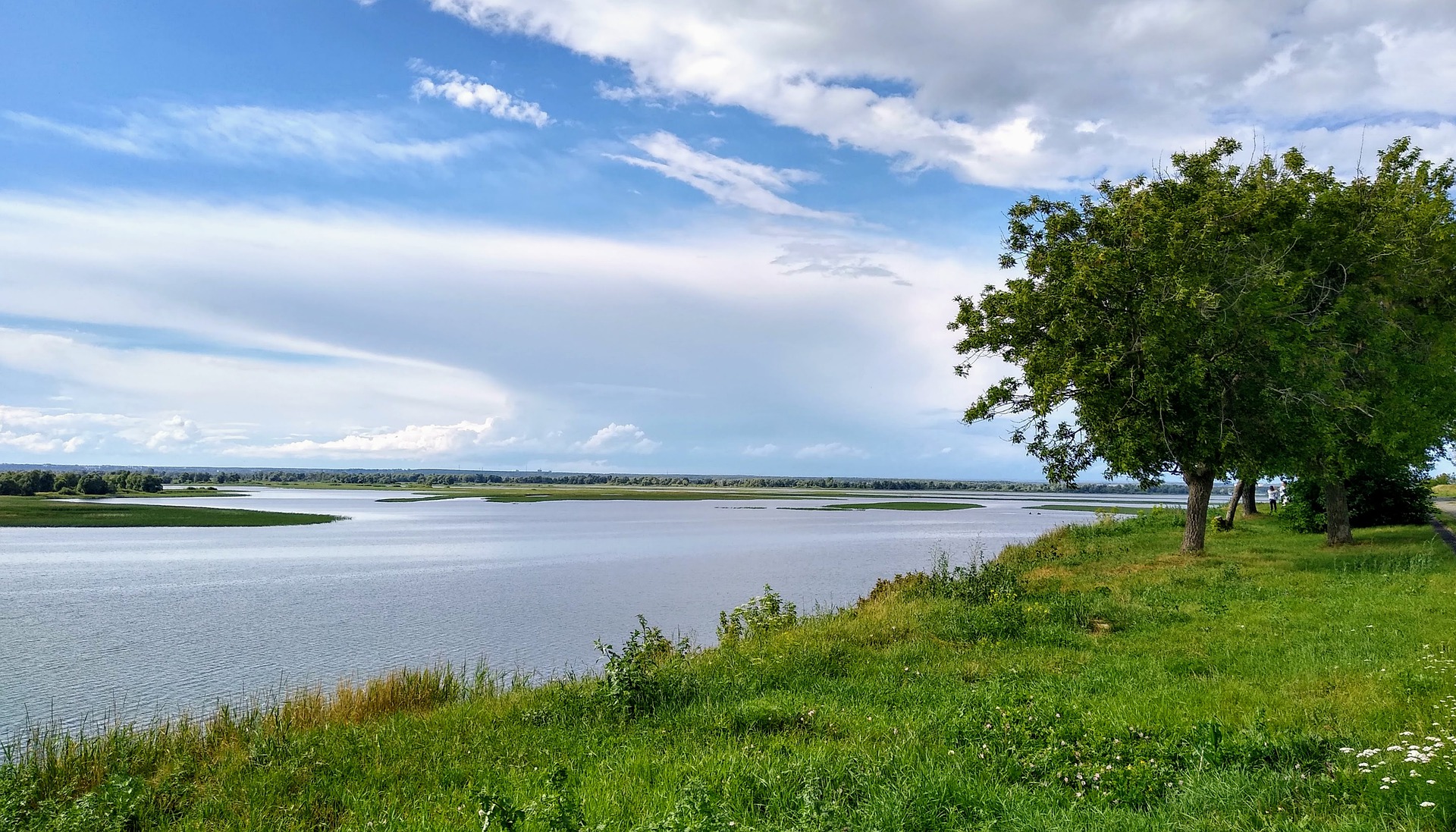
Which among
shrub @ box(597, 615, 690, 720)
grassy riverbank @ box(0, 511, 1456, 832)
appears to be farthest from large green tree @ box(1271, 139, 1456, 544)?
shrub @ box(597, 615, 690, 720)

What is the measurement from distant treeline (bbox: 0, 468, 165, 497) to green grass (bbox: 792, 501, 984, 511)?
9742 cm

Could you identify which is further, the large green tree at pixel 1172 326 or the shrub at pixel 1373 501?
the shrub at pixel 1373 501

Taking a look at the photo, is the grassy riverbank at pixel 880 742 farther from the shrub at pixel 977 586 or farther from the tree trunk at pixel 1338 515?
the tree trunk at pixel 1338 515

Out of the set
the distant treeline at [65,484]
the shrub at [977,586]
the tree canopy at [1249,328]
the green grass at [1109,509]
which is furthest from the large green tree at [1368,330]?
the distant treeline at [65,484]

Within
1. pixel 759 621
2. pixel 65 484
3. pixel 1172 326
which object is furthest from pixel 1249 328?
pixel 65 484

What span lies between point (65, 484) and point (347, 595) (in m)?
116

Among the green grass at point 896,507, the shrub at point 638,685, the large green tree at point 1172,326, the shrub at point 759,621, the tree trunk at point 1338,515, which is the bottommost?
the green grass at point 896,507

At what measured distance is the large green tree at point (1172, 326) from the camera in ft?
76.7

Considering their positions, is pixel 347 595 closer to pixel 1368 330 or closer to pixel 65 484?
pixel 1368 330

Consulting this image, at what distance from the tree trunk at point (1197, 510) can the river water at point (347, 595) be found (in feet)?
37.1

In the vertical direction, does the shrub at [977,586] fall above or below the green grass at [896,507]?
above

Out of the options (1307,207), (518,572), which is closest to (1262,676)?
(1307,207)

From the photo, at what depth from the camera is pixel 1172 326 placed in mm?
23250

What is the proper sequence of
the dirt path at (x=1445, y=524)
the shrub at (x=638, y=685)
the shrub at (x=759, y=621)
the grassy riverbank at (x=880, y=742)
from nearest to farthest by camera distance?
the grassy riverbank at (x=880, y=742)
the shrub at (x=638, y=685)
the shrub at (x=759, y=621)
the dirt path at (x=1445, y=524)
